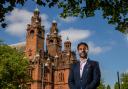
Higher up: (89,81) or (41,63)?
(41,63)

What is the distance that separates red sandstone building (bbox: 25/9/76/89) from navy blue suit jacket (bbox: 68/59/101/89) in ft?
252

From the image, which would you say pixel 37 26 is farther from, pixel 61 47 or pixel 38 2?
pixel 38 2

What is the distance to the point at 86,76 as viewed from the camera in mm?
8156

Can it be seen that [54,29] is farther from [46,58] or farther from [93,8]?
[93,8]

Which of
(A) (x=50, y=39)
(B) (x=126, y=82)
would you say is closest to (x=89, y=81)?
(B) (x=126, y=82)

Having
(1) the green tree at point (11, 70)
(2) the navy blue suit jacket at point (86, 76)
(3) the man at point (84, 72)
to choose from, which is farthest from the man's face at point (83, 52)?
(1) the green tree at point (11, 70)

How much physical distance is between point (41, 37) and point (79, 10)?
268 feet

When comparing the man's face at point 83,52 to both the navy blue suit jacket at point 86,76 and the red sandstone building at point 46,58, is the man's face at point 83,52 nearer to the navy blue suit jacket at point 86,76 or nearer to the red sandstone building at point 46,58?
the navy blue suit jacket at point 86,76

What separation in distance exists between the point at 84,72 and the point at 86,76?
4.2 inches

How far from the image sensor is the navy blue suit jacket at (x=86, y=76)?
8046 millimetres

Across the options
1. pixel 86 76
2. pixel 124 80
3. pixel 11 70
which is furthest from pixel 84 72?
pixel 124 80

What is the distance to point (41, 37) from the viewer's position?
94.9 metres

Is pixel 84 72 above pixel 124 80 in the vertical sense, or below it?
below

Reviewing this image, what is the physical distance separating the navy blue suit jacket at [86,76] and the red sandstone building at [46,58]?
76924mm
